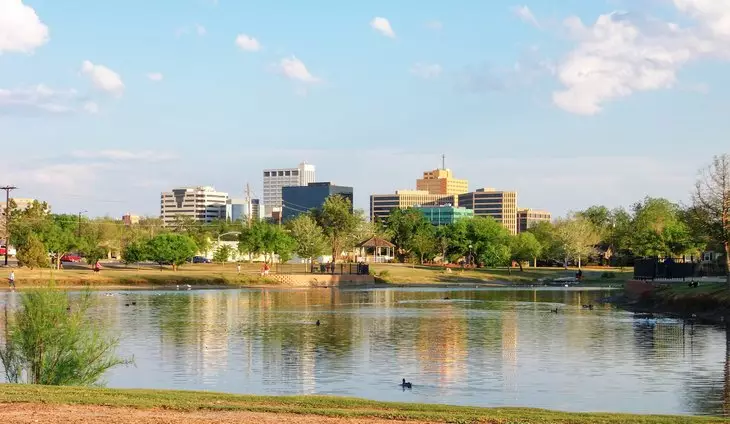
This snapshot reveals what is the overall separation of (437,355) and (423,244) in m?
127

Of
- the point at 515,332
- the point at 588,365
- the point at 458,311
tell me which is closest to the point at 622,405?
the point at 588,365

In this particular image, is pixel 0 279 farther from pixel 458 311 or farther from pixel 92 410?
pixel 92 410

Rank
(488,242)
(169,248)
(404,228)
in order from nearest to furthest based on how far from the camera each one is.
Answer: (169,248) → (488,242) → (404,228)

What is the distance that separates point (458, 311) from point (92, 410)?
52.5 metres

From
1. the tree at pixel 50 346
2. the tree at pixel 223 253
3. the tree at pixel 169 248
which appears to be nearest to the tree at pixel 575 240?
the tree at pixel 223 253

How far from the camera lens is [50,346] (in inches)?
996

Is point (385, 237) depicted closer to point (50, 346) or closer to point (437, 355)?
point (437, 355)

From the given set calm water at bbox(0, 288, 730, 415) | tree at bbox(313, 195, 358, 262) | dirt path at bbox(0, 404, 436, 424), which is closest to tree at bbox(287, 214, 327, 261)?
tree at bbox(313, 195, 358, 262)

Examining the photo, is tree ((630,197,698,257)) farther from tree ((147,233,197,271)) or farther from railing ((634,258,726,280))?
tree ((147,233,197,271))

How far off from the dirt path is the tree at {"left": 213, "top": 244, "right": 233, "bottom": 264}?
130457 mm

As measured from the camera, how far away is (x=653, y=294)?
244 ft

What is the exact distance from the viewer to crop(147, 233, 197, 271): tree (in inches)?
4759

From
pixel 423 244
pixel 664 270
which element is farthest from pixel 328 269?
pixel 664 270

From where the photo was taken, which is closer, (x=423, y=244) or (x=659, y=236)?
(x=659, y=236)
